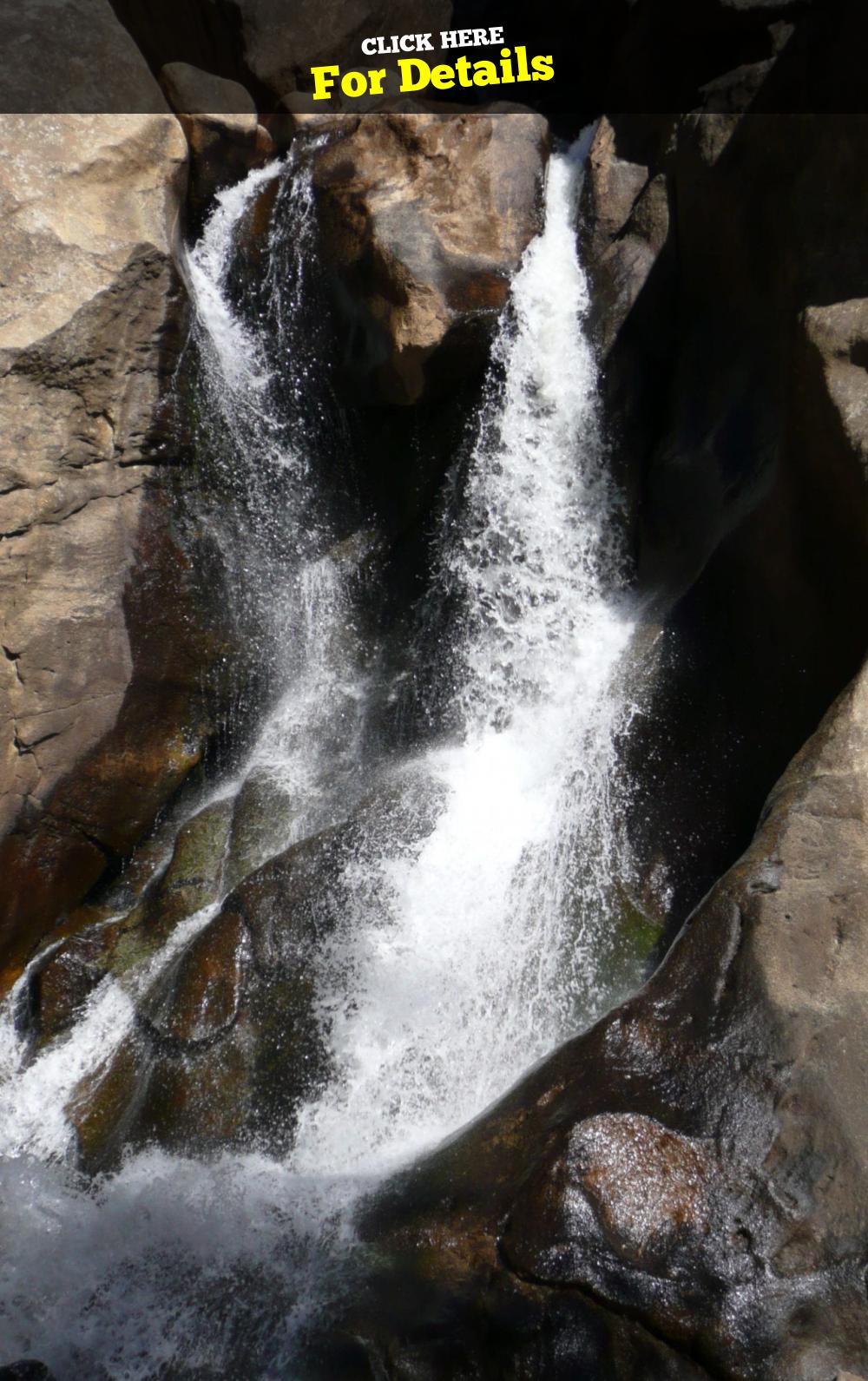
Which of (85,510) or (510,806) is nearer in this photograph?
(510,806)

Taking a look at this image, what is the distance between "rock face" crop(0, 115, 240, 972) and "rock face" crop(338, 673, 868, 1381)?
109 inches

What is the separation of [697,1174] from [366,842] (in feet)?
6.58

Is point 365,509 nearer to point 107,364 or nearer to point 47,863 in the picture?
point 107,364

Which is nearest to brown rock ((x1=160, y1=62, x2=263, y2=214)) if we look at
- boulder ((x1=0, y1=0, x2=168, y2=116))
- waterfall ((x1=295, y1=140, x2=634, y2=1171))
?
boulder ((x1=0, y1=0, x2=168, y2=116))

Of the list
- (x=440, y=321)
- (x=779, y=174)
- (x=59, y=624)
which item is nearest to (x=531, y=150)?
(x=440, y=321)

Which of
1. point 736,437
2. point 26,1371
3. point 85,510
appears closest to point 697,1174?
point 26,1371

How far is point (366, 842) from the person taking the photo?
168 inches

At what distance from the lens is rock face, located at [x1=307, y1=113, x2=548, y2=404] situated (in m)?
5.09

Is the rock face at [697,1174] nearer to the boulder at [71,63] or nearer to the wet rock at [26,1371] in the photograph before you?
the wet rock at [26,1371]

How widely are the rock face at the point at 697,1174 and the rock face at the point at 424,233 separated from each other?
297 centimetres

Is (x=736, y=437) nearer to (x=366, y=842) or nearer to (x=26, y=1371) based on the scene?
(x=366, y=842)

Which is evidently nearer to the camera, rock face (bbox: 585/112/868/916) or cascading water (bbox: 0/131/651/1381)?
cascading water (bbox: 0/131/651/1381)

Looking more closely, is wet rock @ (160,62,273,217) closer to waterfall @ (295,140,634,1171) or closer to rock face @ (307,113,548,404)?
rock face @ (307,113,548,404)

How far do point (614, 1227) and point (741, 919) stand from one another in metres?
0.89
